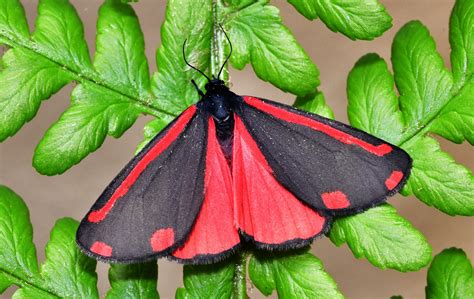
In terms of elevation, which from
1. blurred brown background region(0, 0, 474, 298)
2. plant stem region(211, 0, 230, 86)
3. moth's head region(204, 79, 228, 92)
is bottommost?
blurred brown background region(0, 0, 474, 298)

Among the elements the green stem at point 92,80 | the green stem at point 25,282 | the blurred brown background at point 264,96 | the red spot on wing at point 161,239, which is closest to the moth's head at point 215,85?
the green stem at point 92,80

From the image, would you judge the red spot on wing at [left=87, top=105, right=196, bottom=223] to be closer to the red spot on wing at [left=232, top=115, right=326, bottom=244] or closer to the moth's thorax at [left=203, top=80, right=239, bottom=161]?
the moth's thorax at [left=203, top=80, right=239, bottom=161]

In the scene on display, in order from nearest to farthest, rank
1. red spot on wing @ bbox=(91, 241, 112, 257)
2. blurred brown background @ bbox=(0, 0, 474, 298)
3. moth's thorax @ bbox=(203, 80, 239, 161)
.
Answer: red spot on wing @ bbox=(91, 241, 112, 257) < moth's thorax @ bbox=(203, 80, 239, 161) < blurred brown background @ bbox=(0, 0, 474, 298)

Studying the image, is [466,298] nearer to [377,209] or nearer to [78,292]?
[377,209]

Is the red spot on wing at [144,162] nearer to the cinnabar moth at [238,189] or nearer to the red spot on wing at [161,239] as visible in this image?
the cinnabar moth at [238,189]

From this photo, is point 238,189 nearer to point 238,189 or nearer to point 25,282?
point 238,189

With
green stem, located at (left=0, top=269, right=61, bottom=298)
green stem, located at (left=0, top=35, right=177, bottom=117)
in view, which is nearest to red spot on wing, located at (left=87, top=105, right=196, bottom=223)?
green stem, located at (left=0, top=35, right=177, bottom=117)

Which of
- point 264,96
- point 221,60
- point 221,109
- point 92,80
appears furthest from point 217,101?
point 264,96

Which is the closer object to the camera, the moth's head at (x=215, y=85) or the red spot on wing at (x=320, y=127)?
the red spot on wing at (x=320, y=127)
